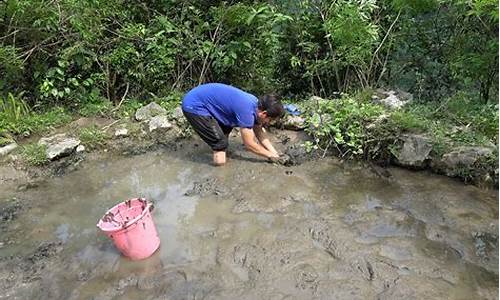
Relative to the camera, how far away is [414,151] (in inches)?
192

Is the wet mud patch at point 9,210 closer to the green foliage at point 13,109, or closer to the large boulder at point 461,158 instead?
the green foliage at point 13,109

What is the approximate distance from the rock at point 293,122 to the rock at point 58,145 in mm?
2636

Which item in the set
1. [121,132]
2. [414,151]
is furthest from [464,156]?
[121,132]

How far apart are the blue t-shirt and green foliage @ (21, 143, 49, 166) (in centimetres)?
186

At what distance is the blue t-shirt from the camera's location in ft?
16.3

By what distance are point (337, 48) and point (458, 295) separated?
4046 mm

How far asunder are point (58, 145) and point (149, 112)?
4.25 ft

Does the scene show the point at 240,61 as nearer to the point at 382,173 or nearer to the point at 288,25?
the point at 288,25

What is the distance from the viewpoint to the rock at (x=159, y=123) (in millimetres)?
6180

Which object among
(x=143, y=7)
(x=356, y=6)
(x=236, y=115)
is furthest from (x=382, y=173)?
(x=143, y=7)

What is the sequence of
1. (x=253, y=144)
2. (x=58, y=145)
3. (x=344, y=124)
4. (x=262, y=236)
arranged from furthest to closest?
(x=58, y=145), (x=344, y=124), (x=253, y=144), (x=262, y=236)

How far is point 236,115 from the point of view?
5043mm

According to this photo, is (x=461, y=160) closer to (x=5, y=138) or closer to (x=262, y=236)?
(x=262, y=236)

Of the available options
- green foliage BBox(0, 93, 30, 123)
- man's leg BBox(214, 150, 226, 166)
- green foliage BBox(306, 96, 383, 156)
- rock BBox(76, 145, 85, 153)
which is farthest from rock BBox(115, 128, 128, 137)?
green foliage BBox(306, 96, 383, 156)
